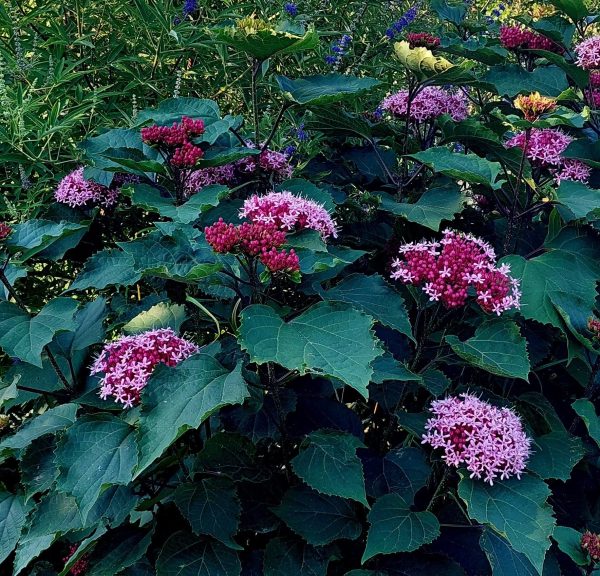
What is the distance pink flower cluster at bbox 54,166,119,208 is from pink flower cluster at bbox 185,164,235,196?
0.28 metres

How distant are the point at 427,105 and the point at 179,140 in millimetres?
867

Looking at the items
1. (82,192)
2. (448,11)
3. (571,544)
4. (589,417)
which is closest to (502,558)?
(571,544)

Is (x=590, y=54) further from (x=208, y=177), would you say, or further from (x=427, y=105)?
(x=208, y=177)

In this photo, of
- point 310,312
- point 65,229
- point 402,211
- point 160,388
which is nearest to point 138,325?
point 65,229

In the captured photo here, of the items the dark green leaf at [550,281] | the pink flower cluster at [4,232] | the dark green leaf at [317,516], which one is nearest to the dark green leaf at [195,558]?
the dark green leaf at [317,516]

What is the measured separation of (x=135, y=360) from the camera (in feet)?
4.82

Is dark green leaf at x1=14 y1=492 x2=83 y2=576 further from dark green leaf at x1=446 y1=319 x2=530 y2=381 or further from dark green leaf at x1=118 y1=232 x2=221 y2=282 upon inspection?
dark green leaf at x1=446 y1=319 x2=530 y2=381

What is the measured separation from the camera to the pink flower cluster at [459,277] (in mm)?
1514

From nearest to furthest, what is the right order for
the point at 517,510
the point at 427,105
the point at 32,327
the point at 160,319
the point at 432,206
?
the point at 517,510
the point at 32,327
the point at 160,319
the point at 432,206
the point at 427,105

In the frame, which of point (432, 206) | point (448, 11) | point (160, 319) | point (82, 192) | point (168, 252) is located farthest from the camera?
point (448, 11)

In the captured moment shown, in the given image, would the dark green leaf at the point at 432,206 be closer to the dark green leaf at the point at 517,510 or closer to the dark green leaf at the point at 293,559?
the dark green leaf at the point at 517,510

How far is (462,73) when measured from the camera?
1955 millimetres

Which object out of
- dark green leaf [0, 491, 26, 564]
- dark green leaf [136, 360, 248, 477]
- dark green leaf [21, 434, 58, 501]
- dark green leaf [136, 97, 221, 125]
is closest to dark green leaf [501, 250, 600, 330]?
dark green leaf [136, 360, 248, 477]

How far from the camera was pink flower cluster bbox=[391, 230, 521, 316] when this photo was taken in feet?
4.97
